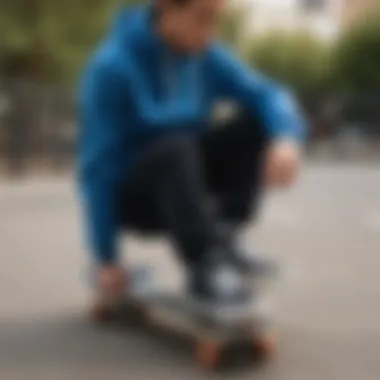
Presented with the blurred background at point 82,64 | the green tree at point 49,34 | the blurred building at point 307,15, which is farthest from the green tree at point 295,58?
the green tree at point 49,34

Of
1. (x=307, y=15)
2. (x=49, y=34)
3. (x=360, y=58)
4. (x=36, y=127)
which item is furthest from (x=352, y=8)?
(x=36, y=127)

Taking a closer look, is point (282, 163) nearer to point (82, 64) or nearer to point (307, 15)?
point (82, 64)

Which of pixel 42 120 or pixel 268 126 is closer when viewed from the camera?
pixel 268 126

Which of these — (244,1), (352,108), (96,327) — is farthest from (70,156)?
(244,1)

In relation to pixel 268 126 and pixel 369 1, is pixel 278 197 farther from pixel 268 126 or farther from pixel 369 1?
pixel 369 1

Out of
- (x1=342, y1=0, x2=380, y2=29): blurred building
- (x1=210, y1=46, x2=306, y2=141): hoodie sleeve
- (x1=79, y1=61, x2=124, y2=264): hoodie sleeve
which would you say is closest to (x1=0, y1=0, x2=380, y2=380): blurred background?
(x1=79, y1=61, x2=124, y2=264): hoodie sleeve

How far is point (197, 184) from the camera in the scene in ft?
4.78

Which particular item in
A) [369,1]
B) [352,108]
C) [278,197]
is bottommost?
[278,197]

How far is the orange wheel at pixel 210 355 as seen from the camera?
4.61ft

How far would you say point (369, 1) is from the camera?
11.1 metres

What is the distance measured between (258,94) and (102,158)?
218 millimetres

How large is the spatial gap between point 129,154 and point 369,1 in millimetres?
9910

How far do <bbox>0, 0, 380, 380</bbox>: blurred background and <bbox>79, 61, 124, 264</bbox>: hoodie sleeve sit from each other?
0.14 meters

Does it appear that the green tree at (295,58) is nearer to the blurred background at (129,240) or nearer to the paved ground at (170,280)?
the blurred background at (129,240)
